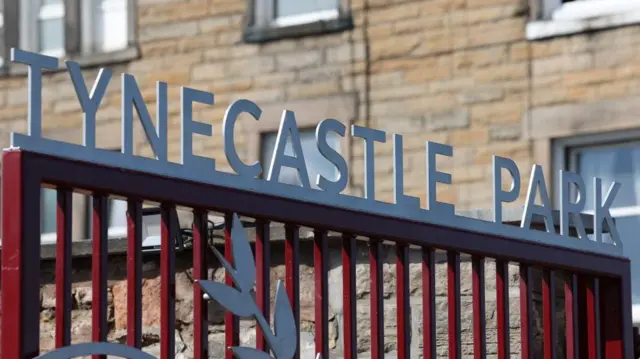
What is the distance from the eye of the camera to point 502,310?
7719mm

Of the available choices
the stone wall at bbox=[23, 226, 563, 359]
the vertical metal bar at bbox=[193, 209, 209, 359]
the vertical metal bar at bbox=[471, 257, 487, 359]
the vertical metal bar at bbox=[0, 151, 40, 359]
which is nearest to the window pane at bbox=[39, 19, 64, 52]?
the stone wall at bbox=[23, 226, 563, 359]

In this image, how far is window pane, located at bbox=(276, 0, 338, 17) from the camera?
55.3 feet

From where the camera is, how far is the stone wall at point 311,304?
26.4ft

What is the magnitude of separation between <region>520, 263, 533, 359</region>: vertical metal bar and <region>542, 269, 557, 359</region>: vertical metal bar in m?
0.12

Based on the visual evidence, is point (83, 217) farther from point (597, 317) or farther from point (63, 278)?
point (63, 278)

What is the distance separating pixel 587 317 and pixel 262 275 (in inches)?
83.8

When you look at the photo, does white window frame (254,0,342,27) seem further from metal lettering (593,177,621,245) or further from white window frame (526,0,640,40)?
metal lettering (593,177,621,245)

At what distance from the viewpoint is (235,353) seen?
21.4ft

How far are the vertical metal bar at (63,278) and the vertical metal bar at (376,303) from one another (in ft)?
4.70

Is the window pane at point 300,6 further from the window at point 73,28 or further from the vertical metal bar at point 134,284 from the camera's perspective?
the vertical metal bar at point 134,284

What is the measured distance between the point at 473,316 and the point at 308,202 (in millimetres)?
1101

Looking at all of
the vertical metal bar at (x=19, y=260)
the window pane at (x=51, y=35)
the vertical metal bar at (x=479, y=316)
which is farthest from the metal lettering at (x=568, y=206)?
the window pane at (x=51, y=35)

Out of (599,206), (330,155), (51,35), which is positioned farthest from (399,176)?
(51,35)

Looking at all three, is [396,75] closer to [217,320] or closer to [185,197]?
[217,320]
